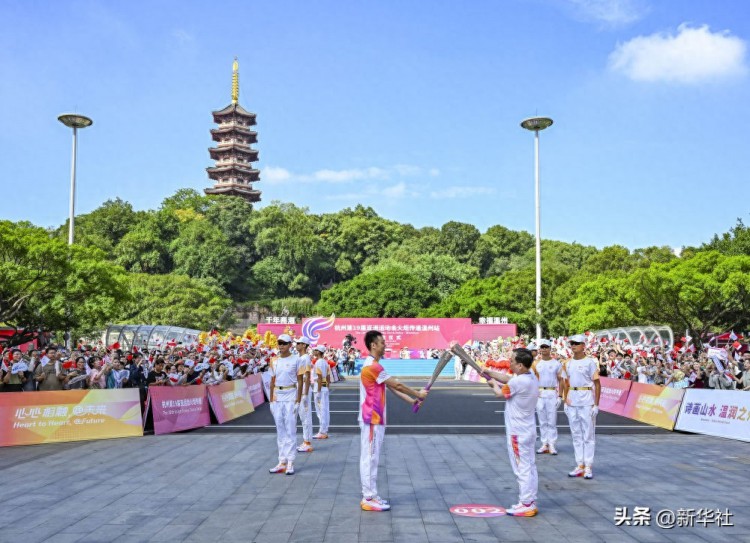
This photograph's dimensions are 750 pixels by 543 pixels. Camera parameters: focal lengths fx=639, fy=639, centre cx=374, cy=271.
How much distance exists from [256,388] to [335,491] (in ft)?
39.8

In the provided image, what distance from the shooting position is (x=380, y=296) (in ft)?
188

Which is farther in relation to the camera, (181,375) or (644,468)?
(181,375)

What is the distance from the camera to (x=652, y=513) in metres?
6.68

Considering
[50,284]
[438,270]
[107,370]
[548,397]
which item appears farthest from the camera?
[438,270]

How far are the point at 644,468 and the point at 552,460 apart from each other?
1359 mm

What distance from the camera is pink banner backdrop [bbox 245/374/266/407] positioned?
18.5 meters

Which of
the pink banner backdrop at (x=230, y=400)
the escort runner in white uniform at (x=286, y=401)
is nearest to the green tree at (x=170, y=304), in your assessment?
the pink banner backdrop at (x=230, y=400)

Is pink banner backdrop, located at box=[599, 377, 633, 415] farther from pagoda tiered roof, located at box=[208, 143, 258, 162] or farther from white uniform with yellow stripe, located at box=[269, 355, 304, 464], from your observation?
pagoda tiered roof, located at box=[208, 143, 258, 162]

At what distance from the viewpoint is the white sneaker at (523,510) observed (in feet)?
21.4

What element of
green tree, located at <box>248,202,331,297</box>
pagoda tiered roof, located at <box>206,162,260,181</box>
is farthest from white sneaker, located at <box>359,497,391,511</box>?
pagoda tiered roof, located at <box>206,162,260,181</box>

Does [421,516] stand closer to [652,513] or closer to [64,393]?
[652,513]

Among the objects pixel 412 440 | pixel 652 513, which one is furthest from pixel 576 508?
pixel 412 440

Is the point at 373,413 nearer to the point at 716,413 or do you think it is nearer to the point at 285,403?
the point at 285,403

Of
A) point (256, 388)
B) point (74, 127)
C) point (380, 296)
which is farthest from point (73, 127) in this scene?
point (380, 296)
